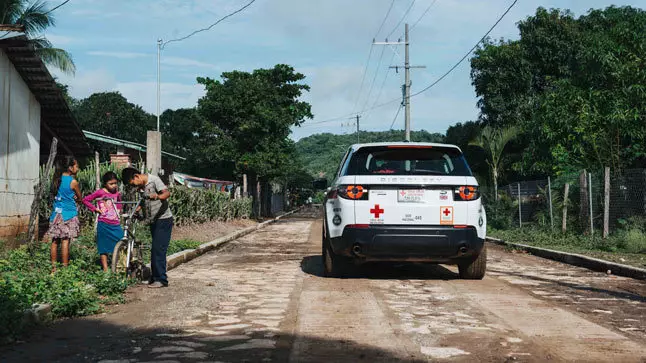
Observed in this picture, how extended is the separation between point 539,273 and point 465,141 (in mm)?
31770

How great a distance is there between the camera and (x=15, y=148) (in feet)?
44.0

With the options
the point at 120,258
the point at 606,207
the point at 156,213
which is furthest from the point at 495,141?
the point at 156,213

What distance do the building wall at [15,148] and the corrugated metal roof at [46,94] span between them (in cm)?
16

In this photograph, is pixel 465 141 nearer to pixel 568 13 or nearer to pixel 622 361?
pixel 568 13

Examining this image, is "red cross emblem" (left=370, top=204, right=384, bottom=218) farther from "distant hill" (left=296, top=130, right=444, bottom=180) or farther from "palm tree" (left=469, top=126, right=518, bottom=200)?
"distant hill" (left=296, top=130, right=444, bottom=180)

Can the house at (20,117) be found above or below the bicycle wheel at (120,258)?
above

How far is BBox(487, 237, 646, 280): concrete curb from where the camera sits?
10.1m

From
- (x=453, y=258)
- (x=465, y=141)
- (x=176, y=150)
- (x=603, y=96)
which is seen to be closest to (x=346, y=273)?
(x=453, y=258)

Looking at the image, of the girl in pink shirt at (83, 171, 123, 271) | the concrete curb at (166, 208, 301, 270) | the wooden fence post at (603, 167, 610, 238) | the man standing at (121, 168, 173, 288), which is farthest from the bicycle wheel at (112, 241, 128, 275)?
the wooden fence post at (603, 167, 610, 238)

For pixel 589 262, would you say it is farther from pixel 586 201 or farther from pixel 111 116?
pixel 111 116

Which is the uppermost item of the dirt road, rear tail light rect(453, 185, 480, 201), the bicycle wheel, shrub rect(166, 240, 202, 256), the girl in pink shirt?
rear tail light rect(453, 185, 480, 201)

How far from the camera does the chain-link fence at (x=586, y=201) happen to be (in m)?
15.5

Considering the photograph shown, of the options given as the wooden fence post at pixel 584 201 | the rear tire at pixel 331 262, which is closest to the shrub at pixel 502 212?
the wooden fence post at pixel 584 201

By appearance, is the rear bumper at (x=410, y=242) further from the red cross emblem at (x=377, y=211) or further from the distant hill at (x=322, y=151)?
the distant hill at (x=322, y=151)
